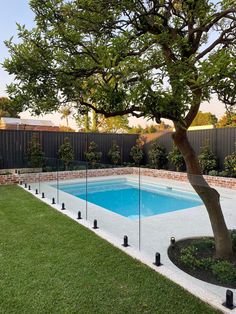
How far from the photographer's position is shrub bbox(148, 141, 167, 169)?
44.2ft

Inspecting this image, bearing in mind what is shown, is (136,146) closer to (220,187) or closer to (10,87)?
(220,187)

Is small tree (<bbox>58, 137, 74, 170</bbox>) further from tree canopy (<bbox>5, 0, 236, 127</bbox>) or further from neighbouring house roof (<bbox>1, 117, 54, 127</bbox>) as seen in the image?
tree canopy (<bbox>5, 0, 236, 127</bbox>)

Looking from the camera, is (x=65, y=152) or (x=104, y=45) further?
(x=65, y=152)

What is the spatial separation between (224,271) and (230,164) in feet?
24.8

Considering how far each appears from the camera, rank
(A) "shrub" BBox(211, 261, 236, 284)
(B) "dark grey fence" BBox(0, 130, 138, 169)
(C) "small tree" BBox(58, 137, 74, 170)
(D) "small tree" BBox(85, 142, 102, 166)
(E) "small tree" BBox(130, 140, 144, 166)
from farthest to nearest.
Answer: (E) "small tree" BBox(130, 140, 144, 166) → (D) "small tree" BBox(85, 142, 102, 166) → (C) "small tree" BBox(58, 137, 74, 170) → (B) "dark grey fence" BBox(0, 130, 138, 169) → (A) "shrub" BBox(211, 261, 236, 284)

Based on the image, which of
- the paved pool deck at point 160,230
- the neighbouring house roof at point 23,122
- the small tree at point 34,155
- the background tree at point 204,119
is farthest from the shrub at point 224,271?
the background tree at point 204,119

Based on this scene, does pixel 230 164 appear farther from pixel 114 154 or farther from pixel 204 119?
pixel 204 119

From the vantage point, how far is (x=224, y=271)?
3.26 meters

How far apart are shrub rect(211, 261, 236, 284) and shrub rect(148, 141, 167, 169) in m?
10.1

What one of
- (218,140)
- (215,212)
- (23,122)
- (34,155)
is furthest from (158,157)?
(23,122)

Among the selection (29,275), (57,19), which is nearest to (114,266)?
(29,275)

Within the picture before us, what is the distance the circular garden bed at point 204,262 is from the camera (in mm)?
3193

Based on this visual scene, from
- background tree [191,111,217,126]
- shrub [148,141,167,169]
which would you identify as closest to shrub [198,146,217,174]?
shrub [148,141,167,169]

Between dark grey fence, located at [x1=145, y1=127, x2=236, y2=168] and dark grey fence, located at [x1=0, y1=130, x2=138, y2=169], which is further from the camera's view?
dark grey fence, located at [x1=0, y1=130, x2=138, y2=169]
